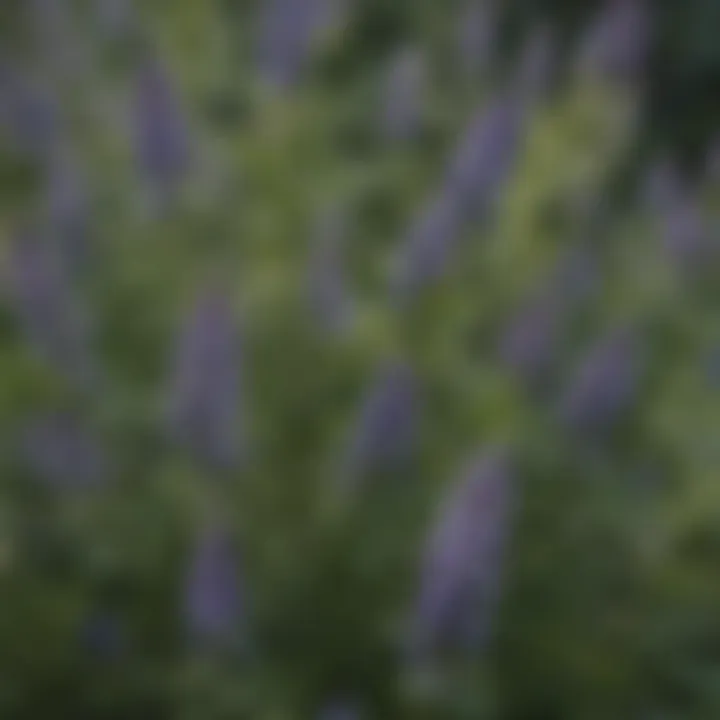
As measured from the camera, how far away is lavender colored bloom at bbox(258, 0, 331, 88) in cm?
162

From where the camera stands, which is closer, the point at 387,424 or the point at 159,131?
the point at 387,424

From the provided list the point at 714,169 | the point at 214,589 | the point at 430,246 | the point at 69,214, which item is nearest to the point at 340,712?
the point at 214,589

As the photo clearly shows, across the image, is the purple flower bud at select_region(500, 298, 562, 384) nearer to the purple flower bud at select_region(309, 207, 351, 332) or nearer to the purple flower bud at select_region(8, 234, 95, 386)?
the purple flower bud at select_region(309, 207, 351, 332)

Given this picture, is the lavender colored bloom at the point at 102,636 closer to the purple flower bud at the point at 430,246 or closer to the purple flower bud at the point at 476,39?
the purple flower bud at the point at 430,246

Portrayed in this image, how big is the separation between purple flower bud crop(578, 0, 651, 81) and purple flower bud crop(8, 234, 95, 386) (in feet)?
2.07

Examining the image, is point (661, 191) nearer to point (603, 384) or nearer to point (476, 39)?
point (476, 39)

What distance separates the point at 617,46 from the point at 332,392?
475 mm

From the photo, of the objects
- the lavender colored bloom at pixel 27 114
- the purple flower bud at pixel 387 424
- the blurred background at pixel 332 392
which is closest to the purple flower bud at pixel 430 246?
the blurred background at pixel 332 392

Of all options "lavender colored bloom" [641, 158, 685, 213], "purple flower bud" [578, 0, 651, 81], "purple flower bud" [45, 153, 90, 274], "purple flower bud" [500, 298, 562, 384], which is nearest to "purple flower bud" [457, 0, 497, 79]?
"purple flower bud" [578, 0, 651, 81]

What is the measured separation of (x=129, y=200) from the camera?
1.66 metres

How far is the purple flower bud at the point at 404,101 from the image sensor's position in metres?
1.72

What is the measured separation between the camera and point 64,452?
145 cm

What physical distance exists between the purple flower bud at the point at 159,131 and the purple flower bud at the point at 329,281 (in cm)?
15

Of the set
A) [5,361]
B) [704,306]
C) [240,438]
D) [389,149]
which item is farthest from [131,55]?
[704,306]
